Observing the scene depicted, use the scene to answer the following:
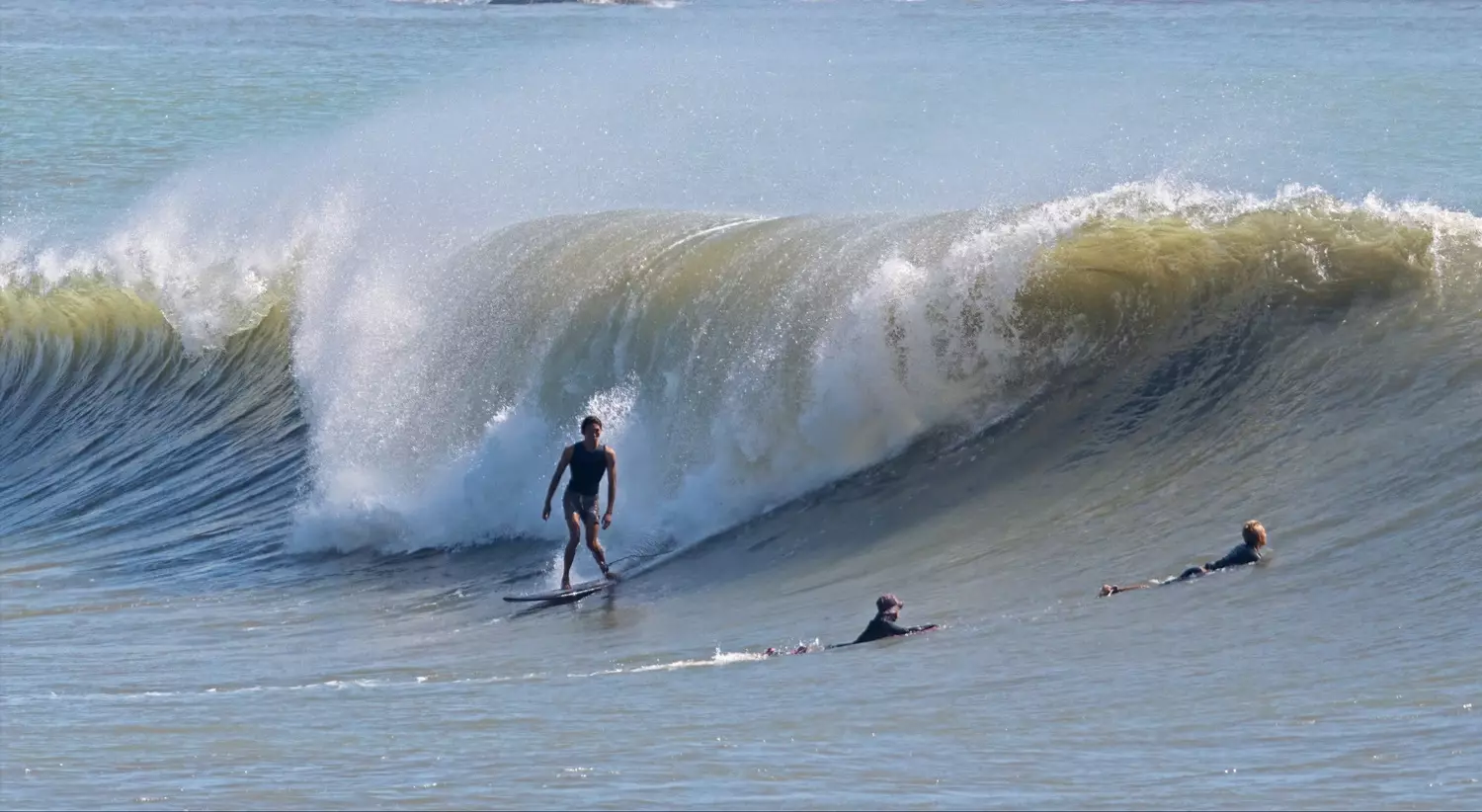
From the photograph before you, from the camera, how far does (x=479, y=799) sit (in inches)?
272

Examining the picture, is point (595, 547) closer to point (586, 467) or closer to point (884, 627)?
point (586, 467)

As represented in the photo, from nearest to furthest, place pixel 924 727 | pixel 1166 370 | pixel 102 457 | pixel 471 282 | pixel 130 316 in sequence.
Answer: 1. pixel 924 727
2. pixel 1166 370
3. pixel 471 282
4. pixel 102 457
5. pixel 130 316

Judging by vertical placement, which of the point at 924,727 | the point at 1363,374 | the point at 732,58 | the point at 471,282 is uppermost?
the point at 732,58

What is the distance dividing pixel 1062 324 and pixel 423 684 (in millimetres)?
5874

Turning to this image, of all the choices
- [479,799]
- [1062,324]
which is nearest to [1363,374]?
[1062,324]

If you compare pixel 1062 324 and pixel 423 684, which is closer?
pixel 423 684

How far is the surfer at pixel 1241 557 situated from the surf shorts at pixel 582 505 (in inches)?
145

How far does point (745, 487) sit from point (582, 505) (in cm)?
156

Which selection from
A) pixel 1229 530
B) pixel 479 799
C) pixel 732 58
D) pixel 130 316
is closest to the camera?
pixel 479 799

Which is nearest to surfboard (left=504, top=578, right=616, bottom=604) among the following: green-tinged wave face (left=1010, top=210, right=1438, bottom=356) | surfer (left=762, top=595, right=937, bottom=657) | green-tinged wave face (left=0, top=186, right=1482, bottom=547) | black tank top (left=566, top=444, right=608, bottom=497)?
black tank top (left=566, top=444, right=608, bottom=497)

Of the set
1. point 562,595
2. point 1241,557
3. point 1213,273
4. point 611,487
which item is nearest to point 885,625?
point 1241,557

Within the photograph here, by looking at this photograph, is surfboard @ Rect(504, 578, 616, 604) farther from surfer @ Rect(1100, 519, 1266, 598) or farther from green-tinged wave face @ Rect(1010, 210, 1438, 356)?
green-tinged wave face @ Rect(1010, 210, 1438, 356)

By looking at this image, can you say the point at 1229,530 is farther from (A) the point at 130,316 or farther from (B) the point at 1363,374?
(A) the point at 130,316

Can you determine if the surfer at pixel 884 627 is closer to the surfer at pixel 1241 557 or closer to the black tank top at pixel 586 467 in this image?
the surfer at pixel 1241 557
